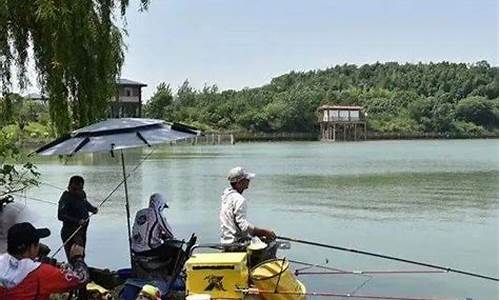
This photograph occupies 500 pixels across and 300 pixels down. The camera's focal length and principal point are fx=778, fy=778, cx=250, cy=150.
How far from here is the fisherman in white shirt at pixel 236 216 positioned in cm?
514

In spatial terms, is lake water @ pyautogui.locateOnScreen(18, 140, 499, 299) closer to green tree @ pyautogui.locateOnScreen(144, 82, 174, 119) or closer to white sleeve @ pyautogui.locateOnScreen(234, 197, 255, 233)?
white sleeve @ pyautogui.locateOnScreen(234, 197, 255, 233)

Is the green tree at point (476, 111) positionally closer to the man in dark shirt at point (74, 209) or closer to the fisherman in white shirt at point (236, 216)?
the man in dark shirt at point (74, 209)

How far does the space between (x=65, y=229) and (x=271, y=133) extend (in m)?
84.5

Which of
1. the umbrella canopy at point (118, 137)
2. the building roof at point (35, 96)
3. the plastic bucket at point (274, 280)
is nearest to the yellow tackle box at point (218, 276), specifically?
the plastic bucket at point (274, 280)

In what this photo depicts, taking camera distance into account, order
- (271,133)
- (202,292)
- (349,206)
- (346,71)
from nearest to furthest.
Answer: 1. (202,292)
2. (349,206)
3. (271,133)
4. (346,71)

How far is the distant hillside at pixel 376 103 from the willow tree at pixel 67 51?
225ft

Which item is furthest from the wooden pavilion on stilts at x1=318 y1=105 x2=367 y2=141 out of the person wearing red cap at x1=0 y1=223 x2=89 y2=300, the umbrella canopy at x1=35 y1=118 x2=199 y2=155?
the person wearing red cap at x1=0 y1=223 x2=89 y2=300

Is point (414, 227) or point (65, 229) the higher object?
point (65, 229)

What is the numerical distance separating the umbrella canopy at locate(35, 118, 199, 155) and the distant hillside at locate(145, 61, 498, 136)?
70.9 m

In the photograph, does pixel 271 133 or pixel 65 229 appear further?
pixel 271 133

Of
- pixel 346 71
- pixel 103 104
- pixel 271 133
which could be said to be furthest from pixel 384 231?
pixel 346 71

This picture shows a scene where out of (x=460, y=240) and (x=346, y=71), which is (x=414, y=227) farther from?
(x=346, y=71)

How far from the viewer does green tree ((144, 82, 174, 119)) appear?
7139 cm

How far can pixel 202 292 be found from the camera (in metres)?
4.86
